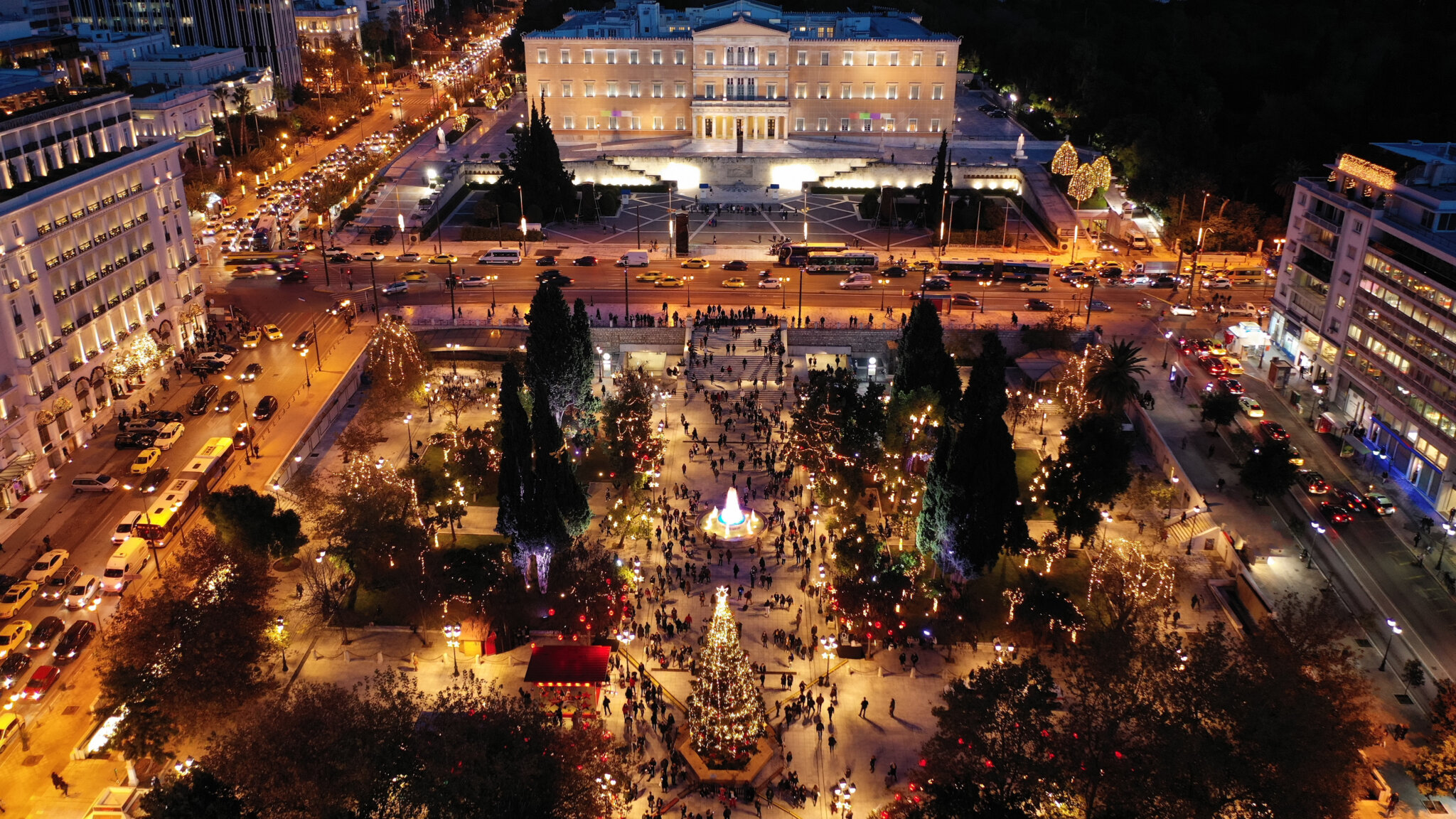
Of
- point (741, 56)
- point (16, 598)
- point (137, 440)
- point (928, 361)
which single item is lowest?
A: point (16, 598)

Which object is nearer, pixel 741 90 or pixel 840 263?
pixel 840 263

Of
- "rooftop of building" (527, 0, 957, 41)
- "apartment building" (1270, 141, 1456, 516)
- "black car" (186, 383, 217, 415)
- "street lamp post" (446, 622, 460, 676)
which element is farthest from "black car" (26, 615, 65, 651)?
"rooftop of building" (527, 0, 957, 41)

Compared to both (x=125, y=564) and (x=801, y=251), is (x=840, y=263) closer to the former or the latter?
(x=801, y=251)

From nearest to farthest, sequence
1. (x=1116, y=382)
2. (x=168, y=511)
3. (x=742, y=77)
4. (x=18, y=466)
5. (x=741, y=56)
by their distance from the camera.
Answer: (x=168, y=511) → (x=18, y=466) → (x=1116, y=382) → (x=741, y=56) → (x=742, y=77)

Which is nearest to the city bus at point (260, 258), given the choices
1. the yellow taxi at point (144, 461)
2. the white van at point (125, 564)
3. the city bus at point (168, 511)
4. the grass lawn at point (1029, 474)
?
the yellow taxi at point (144, 461)

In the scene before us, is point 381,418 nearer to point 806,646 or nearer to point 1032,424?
point 806,646

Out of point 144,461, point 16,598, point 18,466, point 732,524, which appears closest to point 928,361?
point 732,524

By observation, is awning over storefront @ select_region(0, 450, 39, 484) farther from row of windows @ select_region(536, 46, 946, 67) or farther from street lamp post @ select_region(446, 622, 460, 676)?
row of windows @ select_region(536, 46, 946, 67)
